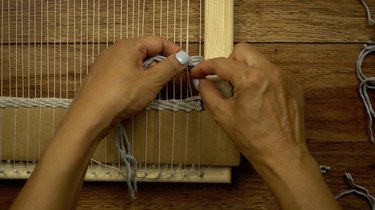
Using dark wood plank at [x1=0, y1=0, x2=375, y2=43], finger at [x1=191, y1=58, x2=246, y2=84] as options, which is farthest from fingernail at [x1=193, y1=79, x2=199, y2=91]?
dark wood plank at [x1=0, y1=0, x2=375, y2=43]

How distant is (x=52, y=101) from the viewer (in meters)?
0.81

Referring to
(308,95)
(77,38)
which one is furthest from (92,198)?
(308,95)

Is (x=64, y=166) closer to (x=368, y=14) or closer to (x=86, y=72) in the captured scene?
(x=86, y=72)

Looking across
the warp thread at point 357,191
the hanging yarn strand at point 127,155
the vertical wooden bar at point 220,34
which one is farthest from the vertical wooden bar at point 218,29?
the warp thread at point 357,191

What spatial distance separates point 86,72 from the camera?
837 millimetres

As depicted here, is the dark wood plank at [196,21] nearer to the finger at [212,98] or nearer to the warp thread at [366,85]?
the warp thread at [366,85]

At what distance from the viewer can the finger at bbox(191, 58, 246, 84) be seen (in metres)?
0.65

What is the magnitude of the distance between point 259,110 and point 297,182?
4.8 inches

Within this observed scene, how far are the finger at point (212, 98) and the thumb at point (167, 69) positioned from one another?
→ 5 cm

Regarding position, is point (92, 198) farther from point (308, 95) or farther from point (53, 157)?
point (308, 95)

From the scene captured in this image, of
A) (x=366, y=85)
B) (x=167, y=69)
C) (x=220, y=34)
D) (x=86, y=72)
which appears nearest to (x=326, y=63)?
(x=366, y=85)

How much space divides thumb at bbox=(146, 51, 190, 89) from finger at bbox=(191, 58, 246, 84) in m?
0.03

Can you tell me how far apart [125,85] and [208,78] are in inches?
6.0

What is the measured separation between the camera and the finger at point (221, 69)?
2.15 feet
